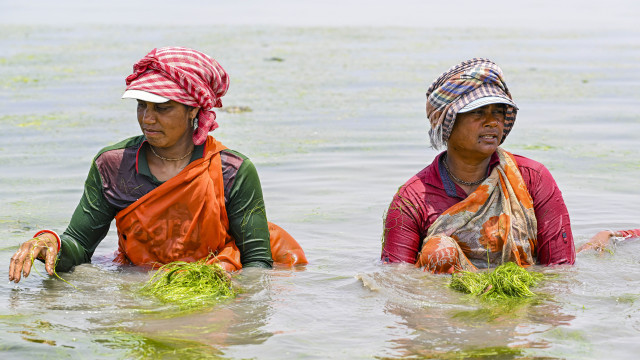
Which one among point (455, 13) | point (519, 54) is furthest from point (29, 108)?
point (455, 13)

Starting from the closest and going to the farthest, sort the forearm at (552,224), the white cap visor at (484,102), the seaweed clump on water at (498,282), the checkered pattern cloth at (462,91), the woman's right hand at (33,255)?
1. the woman's right hand at (33,255)
2. the seaweed clump on water at (498,282)
3. the white cap visor at (484,102)
4. the checkered pattern cloth at (462,91)
5. the forearm at (552,224)

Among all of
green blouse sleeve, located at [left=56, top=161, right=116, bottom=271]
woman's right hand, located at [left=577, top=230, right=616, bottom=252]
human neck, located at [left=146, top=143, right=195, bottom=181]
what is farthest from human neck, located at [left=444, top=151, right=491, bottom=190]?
green blouse sleeve, located at [left=56, top=161, right=116, bottom=271]

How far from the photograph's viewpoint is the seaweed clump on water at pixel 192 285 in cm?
493

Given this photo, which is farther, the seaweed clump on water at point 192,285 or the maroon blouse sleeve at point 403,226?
the maroon blouse sleeve at point 403,226

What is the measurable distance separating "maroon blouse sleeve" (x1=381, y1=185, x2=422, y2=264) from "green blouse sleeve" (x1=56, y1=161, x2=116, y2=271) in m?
1.64

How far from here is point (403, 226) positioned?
17.5ft

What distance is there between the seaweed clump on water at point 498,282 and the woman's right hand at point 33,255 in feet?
7.17

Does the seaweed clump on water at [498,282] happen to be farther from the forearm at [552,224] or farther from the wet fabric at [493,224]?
the forearm at [552,224]

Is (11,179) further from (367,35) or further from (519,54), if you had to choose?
(367,35)

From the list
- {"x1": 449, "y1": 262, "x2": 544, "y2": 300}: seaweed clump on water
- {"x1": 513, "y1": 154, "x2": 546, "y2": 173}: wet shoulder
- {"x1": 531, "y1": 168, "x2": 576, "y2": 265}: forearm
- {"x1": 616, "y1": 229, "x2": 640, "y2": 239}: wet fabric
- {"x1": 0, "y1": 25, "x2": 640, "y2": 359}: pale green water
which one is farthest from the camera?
{"x1": 616, "y1": 229, "x2": 640, "y2": 239}: wet fabric

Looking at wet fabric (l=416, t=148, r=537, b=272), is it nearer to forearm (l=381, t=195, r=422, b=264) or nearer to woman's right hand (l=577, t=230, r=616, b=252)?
forearm (l=381, t=195, r=422, b=264)

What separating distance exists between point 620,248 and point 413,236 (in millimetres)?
1848

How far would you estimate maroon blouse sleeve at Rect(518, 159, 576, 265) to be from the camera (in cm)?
525

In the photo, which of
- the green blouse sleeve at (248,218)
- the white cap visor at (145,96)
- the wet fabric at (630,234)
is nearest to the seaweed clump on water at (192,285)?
the green blouse sleeve at (248,218)
